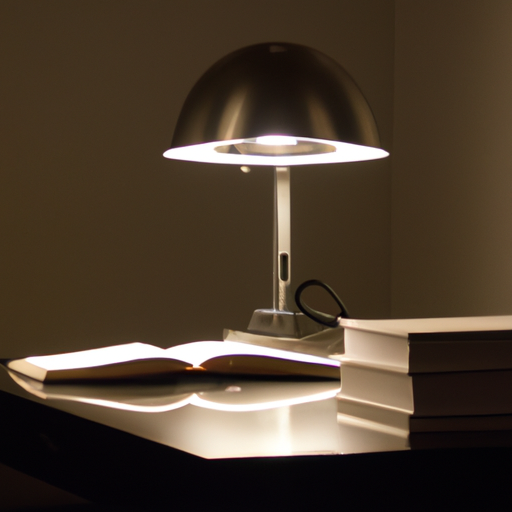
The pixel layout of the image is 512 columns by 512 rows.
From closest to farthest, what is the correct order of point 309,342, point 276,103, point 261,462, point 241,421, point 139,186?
1. point 261,462
2. point 241,421
3. point 276,103
4. point 309,342
5. point 139,186

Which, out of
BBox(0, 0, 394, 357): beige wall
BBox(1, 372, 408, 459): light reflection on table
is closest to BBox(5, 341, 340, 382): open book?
BBox(1, 372, 408, 459): light reflection on table

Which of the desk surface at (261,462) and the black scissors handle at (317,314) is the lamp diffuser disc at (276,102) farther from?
the desk surface at (261,462)

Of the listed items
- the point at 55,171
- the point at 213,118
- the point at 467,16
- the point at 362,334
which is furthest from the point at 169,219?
the point at 362,334

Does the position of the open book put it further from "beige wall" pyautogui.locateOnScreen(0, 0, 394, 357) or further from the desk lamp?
"beige wall" pyautogui.locateOnScreen(0, 0, 394, 357)

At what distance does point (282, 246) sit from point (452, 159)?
A: 0.95m

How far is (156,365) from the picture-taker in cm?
85

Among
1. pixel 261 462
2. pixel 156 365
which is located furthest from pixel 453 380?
pixel 156 365

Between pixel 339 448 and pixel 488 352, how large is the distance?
170 mm

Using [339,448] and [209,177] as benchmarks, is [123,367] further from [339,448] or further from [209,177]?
[209,177]

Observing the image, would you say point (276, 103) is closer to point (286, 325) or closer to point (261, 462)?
point (286, 325)

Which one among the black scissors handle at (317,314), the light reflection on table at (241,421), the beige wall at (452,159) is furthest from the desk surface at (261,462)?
the beige wall at (452,159)

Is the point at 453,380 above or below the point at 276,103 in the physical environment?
below

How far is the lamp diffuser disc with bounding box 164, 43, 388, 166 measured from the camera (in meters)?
1.01

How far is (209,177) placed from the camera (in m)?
2.24
